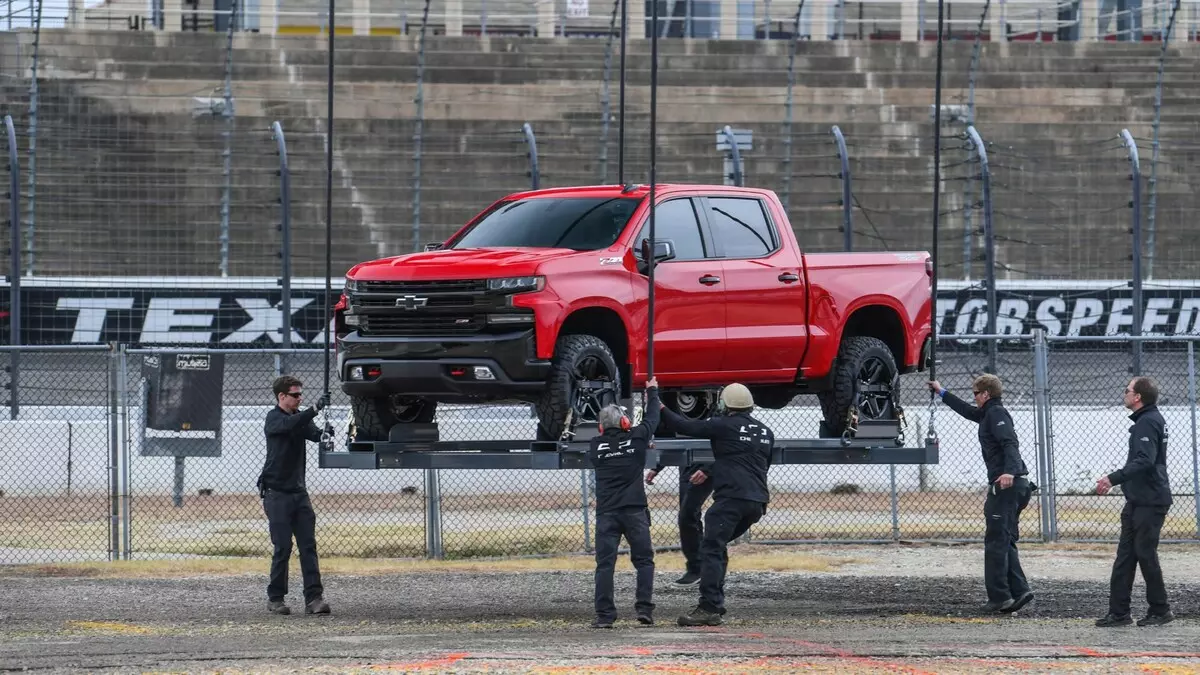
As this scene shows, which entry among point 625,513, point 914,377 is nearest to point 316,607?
point 625,513

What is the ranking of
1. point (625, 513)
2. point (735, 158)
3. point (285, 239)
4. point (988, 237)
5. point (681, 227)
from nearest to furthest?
point (625, 513), point (681, 227), point (285, 239), point (735, 158), point (988, 237)

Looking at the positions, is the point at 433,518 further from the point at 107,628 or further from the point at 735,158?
the point at 735,158

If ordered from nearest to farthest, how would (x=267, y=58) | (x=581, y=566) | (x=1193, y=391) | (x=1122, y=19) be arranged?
(x=581, y=566)
(x=1193, y=391)
(x=267, y=58)
(x=1122, y=19)

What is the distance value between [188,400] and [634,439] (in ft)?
26.1

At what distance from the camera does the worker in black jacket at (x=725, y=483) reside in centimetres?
1225

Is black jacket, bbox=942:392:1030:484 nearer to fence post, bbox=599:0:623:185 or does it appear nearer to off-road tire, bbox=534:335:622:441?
off-road tire, bbox=534:335:622:441

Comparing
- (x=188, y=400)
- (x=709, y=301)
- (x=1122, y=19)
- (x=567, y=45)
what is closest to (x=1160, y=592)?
(x=709, y=301)

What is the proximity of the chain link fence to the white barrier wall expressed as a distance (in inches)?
0.8

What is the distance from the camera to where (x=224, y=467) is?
19.9 meters

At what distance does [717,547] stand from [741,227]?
2190 mm

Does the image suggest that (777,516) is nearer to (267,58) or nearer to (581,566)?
(581,566)

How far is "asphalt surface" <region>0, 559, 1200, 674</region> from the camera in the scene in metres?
10.6

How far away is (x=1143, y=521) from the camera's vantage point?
495 inches

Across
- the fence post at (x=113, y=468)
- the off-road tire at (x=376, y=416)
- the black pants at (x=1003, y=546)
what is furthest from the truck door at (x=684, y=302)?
the fence post at (x=113, y=468)
